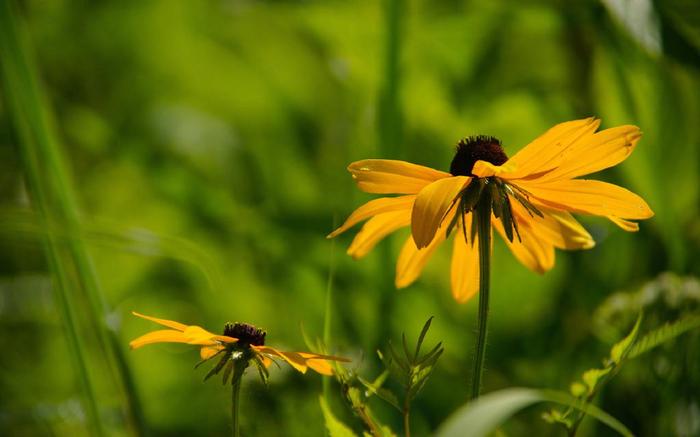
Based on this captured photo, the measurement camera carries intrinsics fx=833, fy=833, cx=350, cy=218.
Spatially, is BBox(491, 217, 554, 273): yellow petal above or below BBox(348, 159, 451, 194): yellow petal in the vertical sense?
below

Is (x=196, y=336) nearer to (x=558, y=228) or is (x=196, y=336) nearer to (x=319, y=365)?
(x=319, y=365)

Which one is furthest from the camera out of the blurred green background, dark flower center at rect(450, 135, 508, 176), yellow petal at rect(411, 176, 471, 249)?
the blurred green background

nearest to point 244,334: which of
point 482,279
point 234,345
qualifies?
point 234,345

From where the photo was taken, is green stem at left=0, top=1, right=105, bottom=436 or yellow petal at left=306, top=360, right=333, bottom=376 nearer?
yellow petal at left=306, top=360, right=333, bottom=376

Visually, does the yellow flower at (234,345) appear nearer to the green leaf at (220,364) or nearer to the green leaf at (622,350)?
the green leaf at (220,364)

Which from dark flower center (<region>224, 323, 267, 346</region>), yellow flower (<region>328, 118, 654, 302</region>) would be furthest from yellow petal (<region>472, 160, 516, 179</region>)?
Answer: dark flower center (<region>224, 323, 267, 346</region>)

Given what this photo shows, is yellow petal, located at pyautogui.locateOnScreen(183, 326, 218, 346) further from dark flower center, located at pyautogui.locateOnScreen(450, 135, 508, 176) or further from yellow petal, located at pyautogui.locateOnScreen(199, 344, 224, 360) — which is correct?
dark flower center, located at pyautogui.locateOnScreen(450, 135, 508, 176)

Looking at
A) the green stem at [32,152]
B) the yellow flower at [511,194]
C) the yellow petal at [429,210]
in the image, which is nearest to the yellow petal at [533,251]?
the yellow flower at [511,194]
